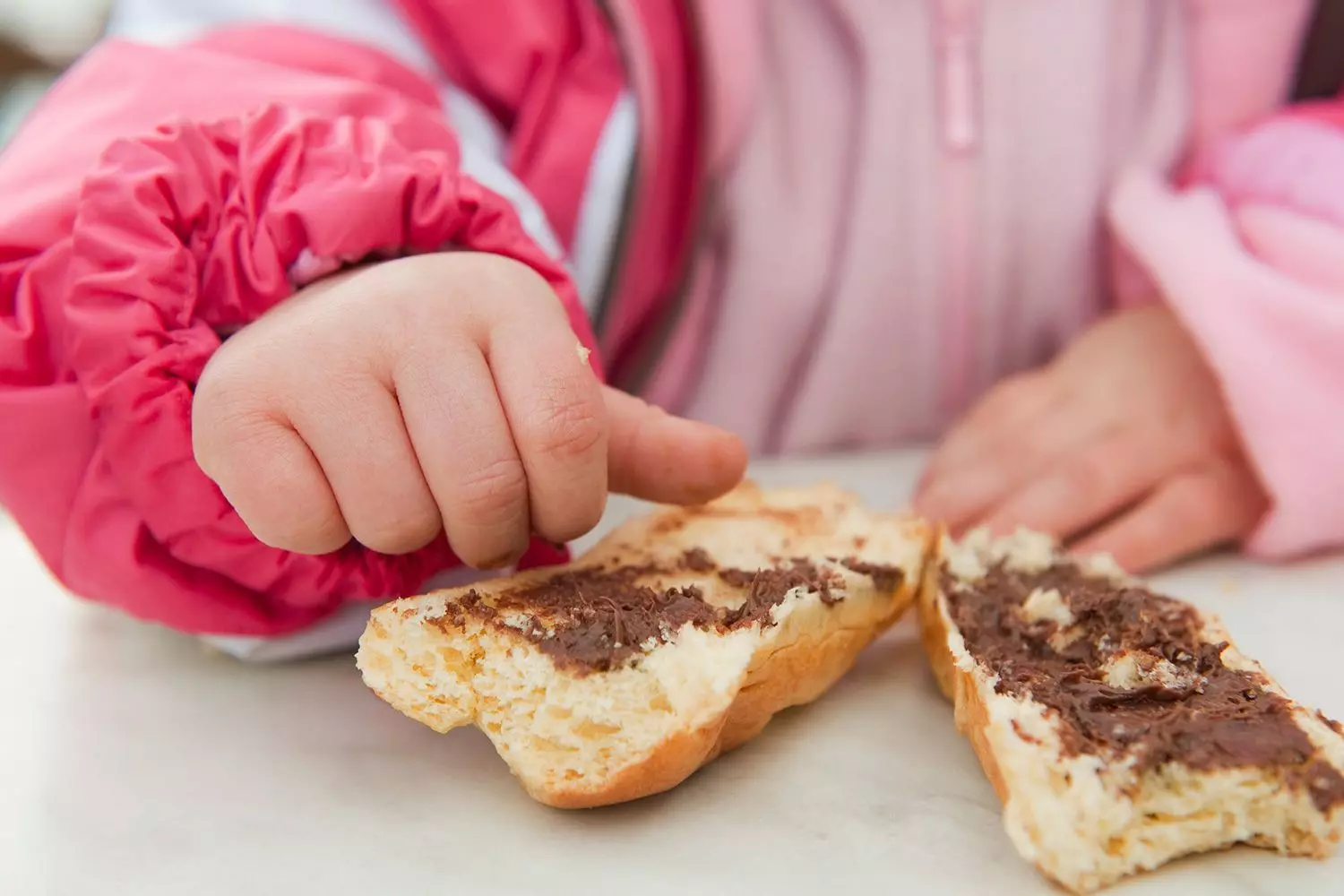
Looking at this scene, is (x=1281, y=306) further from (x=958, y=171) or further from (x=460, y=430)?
(x=460, y=430)

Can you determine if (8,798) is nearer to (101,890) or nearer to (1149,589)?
(101,890)

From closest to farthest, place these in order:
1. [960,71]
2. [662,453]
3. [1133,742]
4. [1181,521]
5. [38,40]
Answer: [1133,742], [662,453], [1181,521], [960,71], [38,40]

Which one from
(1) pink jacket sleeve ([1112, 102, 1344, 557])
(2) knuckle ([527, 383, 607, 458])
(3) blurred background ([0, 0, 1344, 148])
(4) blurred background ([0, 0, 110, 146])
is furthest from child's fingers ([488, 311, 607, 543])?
(4) blurred background ([0, 0, 110, 146])

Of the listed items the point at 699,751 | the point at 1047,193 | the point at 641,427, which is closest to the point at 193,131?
the point at 641,427

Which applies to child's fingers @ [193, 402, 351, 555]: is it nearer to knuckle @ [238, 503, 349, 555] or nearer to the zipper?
knuckle @ [238, 503, 349, 555]

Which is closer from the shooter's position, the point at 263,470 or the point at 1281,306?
the point at 263,470

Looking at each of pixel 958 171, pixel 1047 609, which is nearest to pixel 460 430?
pixel 1047 609
